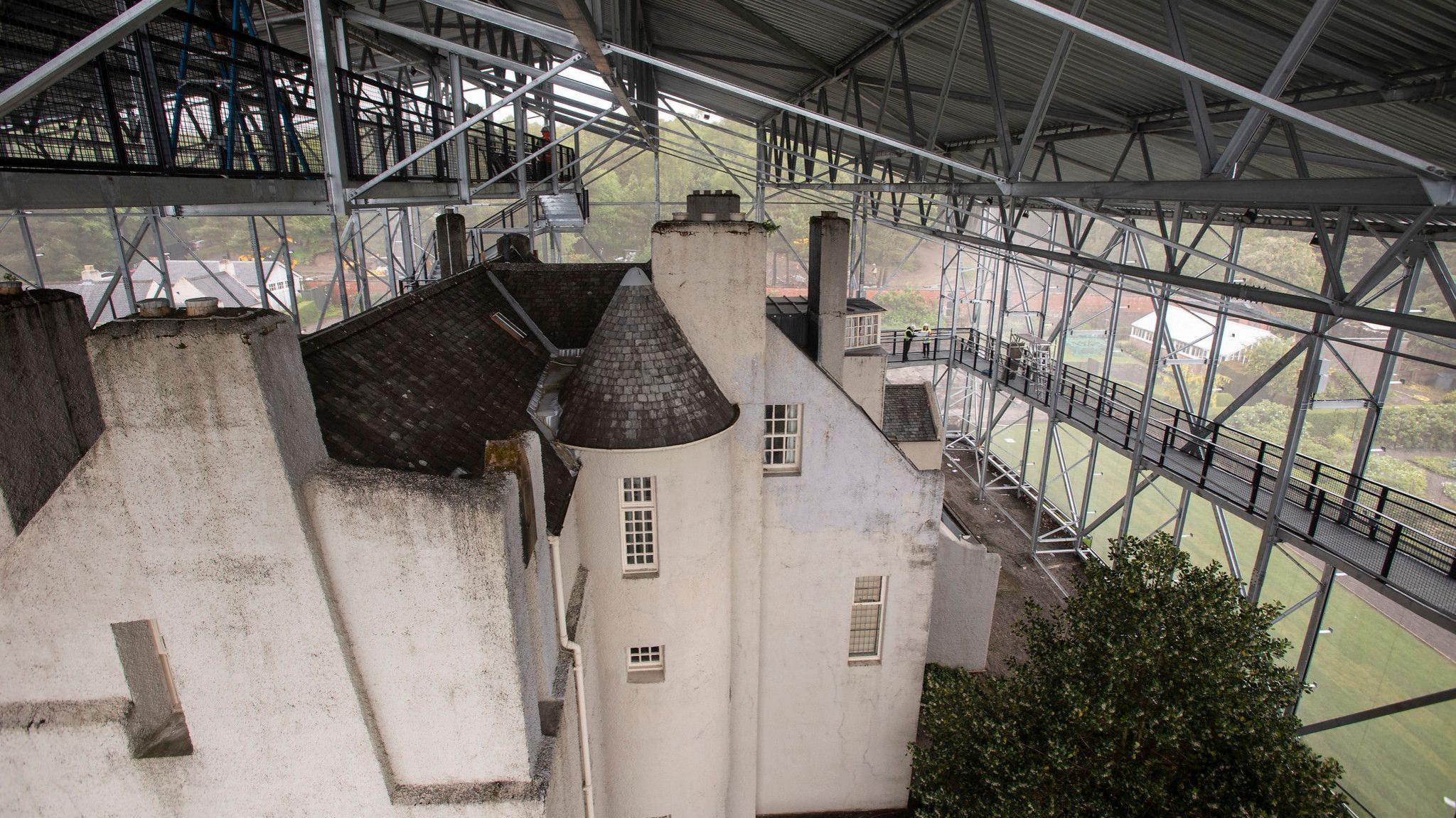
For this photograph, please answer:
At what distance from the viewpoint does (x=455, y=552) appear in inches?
208

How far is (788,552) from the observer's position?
432 inches

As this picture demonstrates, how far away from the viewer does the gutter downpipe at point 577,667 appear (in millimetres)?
7251

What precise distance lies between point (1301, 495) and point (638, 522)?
39.7 feet

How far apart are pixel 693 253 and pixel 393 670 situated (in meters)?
5.67

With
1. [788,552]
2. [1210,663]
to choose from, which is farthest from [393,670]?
[1210,663]

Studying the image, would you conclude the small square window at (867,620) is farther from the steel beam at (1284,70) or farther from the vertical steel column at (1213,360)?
the steel beam at (1284,70)

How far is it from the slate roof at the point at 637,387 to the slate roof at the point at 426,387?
2.02ft

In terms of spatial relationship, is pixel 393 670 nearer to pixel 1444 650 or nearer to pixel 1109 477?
pixel 1444 650

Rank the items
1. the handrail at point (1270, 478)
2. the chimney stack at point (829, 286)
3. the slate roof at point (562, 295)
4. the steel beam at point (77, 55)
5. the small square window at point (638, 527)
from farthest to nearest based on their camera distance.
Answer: the chimney stack at point (829, 286), the slate roof at point (562, 295), the handrail at point (1270, 478), the small square window at point (638, 527), the steel beam at point (77, 55)

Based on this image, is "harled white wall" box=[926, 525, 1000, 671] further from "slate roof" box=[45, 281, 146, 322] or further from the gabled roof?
"slate roof" box=[45, 281, 146, 322]

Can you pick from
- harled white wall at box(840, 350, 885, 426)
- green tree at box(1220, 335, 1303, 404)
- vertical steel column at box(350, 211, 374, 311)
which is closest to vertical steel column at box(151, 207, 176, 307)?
vertical steel column at box(350, 211, 374, 311)

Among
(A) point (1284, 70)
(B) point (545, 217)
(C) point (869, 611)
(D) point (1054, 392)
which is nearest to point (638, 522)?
(C) point (869, 611)

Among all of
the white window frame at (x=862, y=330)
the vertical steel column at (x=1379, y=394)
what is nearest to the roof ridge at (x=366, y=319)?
the white window frame at (x=862, y=330)

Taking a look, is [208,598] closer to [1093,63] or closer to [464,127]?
[464,127]
